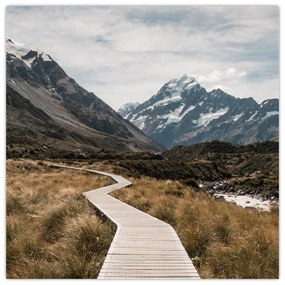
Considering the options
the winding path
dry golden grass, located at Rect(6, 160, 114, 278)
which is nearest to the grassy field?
dry golden grass, located at Rect(6, 160, 114, 278)

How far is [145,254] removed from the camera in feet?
37.3

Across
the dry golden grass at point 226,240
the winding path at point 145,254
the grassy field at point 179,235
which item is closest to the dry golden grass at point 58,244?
the grassy field at point 179,235

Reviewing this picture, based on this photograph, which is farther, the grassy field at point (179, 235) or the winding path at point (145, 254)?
the grassy field at point (179, 235)

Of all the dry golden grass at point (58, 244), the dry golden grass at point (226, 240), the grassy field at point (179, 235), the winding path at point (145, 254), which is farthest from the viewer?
the dry golden grass at point (226, 240)

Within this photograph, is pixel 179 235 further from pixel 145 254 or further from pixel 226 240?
pixel 145 254

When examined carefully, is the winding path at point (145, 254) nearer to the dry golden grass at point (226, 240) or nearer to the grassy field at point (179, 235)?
the grassy field at point (179, 235)

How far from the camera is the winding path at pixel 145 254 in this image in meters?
9.95

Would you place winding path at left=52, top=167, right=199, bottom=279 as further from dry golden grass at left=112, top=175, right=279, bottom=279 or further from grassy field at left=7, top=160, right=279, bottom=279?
dry golden grass at left=112, top=175, right=279, bottom=279

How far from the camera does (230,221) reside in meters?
15.8

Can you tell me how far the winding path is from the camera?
995cm

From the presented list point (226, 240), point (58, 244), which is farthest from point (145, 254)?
point (226, 240)
